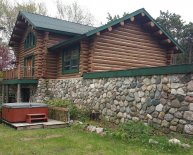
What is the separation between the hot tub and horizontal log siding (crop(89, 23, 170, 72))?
13.6 feet

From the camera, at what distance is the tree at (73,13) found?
1612 inches

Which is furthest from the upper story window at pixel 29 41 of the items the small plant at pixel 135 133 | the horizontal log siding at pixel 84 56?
the small plant at pixel 135 133

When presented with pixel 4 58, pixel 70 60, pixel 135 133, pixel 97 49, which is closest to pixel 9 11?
pixel 4 58

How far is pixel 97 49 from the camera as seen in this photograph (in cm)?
1557


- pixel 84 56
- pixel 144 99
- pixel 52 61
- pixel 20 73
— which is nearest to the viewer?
pixel 144 99

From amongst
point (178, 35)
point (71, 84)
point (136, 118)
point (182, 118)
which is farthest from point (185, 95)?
point (178, 35)

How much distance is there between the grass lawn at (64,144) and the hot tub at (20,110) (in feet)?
5.58

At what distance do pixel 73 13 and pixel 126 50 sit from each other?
26.2 metres

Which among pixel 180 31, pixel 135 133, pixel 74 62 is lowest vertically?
pixel 135 133

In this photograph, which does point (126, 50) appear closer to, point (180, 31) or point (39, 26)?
point (39, 26)

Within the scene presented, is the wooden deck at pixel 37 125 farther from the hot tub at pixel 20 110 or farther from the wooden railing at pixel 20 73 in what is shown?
the wooden railing at pixel 20 73

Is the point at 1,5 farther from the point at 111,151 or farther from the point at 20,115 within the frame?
the point at 111,151

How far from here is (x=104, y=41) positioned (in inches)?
627

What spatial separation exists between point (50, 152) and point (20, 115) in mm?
5129
